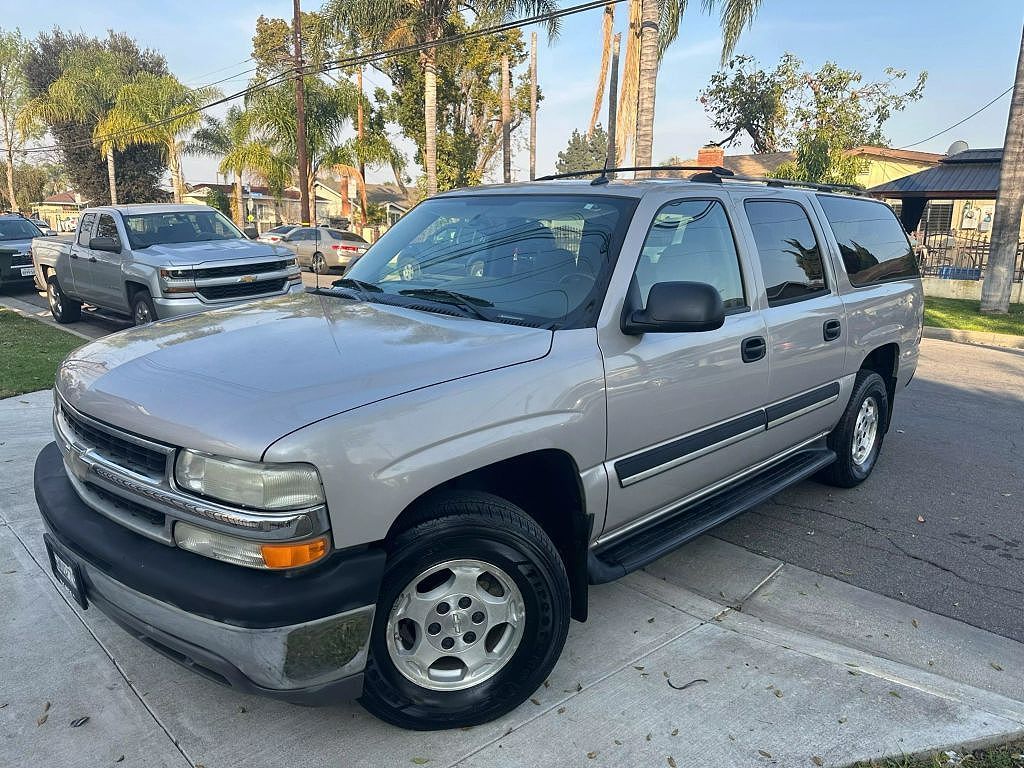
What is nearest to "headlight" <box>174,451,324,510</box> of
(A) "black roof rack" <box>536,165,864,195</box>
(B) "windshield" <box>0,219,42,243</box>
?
(A) "black roof rack" <box>536,165,864,195</box>

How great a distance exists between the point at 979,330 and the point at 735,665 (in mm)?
10745

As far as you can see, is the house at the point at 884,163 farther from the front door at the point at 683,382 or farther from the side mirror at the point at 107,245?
the front door at the point at 683,382

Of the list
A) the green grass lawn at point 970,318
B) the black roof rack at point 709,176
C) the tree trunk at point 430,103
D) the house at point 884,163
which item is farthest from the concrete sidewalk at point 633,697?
the house at point 884,163

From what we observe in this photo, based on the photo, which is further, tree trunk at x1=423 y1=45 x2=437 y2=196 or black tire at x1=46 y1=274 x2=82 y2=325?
tree trunk at x1=423 y1=45 x2=437 y2=196

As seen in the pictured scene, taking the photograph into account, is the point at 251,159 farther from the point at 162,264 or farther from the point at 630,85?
the point at 162,264

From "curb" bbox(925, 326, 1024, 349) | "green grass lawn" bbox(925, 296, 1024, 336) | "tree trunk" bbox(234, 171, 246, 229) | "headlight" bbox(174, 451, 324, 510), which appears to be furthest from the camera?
→ "tree trunk" bbox(234, 171, 246, 229)

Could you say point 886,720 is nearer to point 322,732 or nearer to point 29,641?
point 322,732

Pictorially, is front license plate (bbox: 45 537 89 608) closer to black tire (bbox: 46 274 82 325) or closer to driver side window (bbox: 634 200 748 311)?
driver side window (bbox: 634 200 748 311)

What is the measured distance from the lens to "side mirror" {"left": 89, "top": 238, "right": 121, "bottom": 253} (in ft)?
32.4

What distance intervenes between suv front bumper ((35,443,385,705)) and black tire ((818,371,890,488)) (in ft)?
11.6

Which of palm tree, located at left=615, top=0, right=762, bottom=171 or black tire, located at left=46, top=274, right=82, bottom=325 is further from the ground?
palm tree, located at left=615, top=0, right=762, bottom=171

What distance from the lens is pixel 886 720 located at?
275 centimetres

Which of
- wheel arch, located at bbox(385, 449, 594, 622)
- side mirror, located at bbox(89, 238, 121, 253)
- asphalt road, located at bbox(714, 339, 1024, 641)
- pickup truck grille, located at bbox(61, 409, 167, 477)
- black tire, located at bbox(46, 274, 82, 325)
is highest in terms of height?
side mirror, located at bbox(89, 238, 121, 253)

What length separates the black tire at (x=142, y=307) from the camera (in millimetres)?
9492
